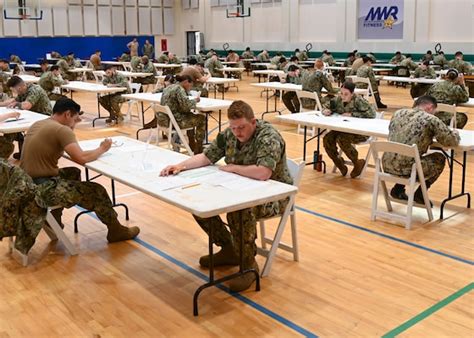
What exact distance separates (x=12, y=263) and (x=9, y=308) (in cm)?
83

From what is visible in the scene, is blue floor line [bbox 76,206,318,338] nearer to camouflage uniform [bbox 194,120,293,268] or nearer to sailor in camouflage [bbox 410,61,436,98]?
camouflage uniform [bbox 194,120,293,268]

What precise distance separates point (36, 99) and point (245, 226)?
5.09 metres

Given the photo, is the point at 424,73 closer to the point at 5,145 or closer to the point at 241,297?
the point at 5,145

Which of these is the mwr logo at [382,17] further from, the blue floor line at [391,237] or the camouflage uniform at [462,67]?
the blue floor line at [391,237]

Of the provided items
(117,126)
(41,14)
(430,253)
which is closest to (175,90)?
(117,126)

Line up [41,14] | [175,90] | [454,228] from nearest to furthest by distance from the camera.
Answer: [454,228] < [175,90] < [41,14]

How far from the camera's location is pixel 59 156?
4.38 metres

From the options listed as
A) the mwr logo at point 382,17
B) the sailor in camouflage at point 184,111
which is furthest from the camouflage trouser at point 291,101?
the mwr logo at point 382,17

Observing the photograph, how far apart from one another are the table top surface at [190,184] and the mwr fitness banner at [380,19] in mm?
17169

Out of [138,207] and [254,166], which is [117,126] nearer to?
[138,207]

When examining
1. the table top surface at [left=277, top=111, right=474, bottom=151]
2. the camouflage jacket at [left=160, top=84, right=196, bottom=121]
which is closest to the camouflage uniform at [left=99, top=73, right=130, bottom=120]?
the camouflage jacket at [left=160, top=84, right=196, bottom=121]

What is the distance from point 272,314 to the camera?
11.5ft

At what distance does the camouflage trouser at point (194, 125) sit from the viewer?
310 inches

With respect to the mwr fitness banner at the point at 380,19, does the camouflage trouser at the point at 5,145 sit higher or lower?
lower
